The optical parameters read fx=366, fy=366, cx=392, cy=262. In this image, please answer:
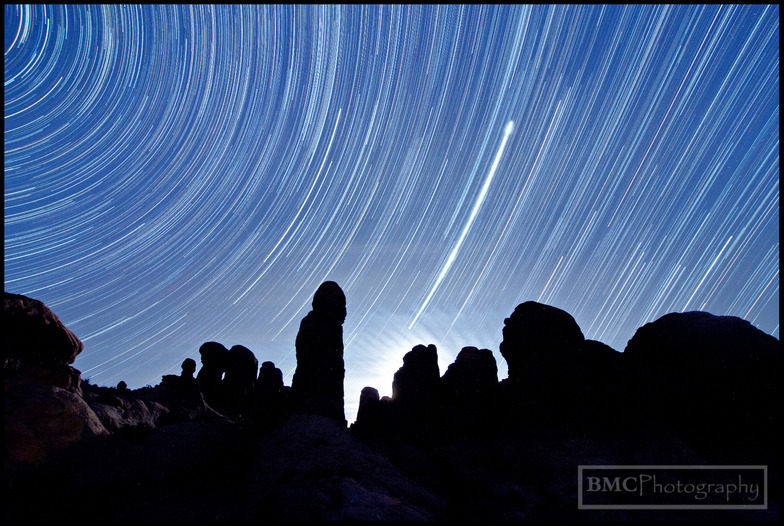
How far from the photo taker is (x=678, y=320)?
3431 centimetres

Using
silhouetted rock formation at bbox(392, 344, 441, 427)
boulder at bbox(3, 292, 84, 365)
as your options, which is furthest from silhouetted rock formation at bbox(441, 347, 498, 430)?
boulder at bbox(3, 292, 84, 365)

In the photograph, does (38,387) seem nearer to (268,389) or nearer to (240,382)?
(240,382)

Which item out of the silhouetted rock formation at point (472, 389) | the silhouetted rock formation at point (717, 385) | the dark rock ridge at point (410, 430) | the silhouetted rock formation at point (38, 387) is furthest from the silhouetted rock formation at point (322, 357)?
the silhouetted rock formation at point (717, 385)

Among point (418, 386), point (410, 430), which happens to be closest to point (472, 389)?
point (418, 386)

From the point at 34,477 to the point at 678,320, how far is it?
1789 inches

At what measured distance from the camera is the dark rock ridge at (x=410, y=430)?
15.4m

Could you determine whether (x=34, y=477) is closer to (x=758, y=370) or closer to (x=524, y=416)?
(x=524, y=416)

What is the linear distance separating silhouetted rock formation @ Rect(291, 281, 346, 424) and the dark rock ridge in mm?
171

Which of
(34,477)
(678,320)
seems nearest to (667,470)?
(678,320)

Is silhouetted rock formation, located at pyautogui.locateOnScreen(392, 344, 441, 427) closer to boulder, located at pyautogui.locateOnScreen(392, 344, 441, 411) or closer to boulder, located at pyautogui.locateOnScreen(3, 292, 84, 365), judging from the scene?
boulder, located at pyautogui.locateOnScreen(392, 344, 441, 411)

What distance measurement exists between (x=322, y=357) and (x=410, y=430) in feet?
35.5

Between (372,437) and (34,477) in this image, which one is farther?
(372,437)

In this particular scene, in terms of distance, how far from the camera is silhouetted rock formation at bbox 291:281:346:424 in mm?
32938

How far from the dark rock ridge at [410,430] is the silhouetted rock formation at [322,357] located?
6.7 inches
